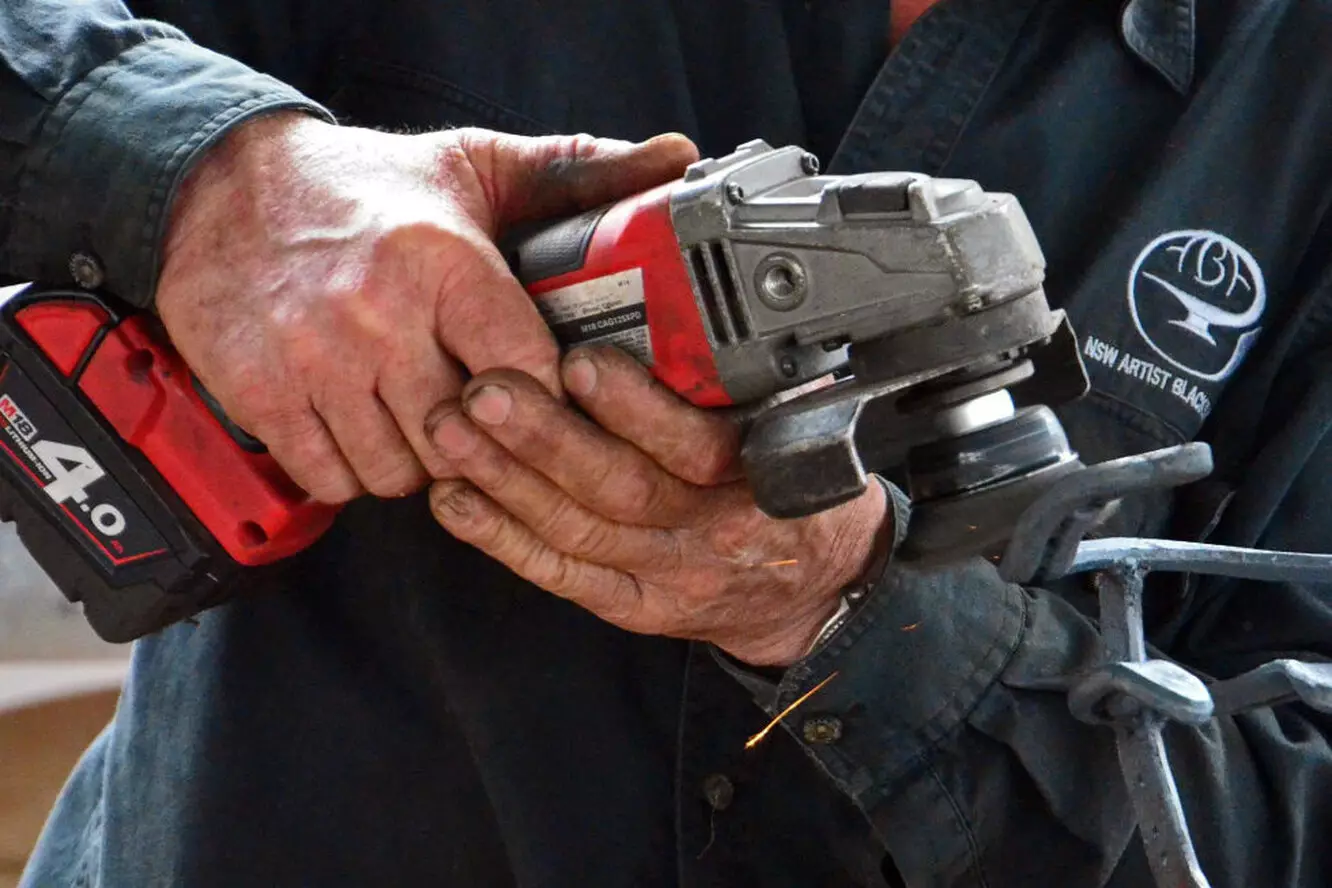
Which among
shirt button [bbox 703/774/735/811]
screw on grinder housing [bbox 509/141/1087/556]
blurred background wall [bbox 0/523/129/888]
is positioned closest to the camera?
screw on grinder housing [bbox 509/141/1087/556]

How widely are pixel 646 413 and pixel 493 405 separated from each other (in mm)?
93

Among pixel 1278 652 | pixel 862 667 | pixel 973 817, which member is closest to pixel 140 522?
pixel 862 667

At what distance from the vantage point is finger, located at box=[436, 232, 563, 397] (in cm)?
82

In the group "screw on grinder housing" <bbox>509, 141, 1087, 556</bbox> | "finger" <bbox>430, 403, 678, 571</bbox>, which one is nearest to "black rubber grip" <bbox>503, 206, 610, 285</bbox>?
"screw on grinder housing" <bbox>509, 141, 1087, 556</bbox>

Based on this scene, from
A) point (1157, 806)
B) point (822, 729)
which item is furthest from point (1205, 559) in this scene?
point (822, 729)

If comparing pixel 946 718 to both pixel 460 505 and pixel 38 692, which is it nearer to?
pixel 460 505

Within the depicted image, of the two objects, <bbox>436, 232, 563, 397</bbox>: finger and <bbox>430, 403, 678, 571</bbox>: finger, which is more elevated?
<bbox>436, 232, 563, 397</bbox>: finger

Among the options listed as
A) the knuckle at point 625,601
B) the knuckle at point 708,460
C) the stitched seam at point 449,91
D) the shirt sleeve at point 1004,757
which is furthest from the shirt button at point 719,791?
the stitched seam at point 449,91

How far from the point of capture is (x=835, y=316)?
0.75m

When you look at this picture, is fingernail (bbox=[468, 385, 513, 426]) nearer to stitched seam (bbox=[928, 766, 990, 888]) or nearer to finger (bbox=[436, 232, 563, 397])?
finger (bbox=[436, 232, 563, 397])

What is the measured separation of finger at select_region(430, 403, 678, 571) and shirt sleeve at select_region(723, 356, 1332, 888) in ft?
0.54

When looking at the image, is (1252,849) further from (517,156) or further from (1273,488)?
(517,156)

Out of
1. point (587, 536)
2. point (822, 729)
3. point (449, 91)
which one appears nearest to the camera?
point (587, 536)

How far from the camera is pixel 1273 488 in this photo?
1110 mm
